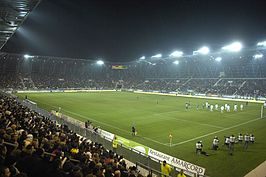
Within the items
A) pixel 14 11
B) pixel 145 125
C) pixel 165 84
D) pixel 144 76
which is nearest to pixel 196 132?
pixel 145 125

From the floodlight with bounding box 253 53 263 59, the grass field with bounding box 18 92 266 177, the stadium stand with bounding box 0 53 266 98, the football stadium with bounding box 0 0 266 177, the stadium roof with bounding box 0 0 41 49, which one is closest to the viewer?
the football stadium with bounding box 0 0 266 177

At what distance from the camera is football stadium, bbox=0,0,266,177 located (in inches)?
326

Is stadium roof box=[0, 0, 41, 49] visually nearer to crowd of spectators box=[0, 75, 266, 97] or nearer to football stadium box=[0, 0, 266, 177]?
football stadium box=[0, 0, 266, 177]

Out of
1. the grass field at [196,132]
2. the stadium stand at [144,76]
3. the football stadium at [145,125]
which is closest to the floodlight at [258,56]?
the football stadium at [145,125]

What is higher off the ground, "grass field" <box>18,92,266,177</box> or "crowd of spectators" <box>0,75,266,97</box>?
"crowd of spectators" <box>0,75,266,97</box>

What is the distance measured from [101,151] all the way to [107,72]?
129m

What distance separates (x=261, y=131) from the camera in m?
26.0

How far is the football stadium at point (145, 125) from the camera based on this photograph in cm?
827

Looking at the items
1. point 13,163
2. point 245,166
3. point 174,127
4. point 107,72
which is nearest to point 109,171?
point 13,163

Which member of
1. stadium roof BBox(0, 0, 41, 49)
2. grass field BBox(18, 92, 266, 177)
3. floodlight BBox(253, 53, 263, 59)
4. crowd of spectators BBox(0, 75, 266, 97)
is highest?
floodlight BBox(253, 53, 263, 59)

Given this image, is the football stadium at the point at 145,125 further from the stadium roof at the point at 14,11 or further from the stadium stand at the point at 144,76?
the stadium stand at the point at 144,76

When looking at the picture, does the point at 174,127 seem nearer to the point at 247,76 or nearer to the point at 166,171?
the point at 166,171

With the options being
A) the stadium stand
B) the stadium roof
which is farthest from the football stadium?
the stadium stand

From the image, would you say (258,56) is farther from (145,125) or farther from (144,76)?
(145,125)
